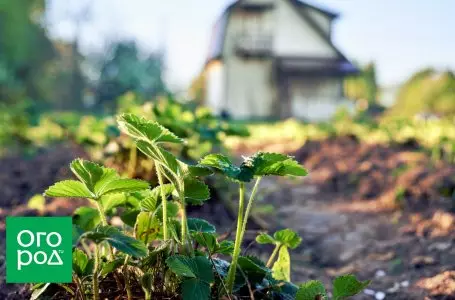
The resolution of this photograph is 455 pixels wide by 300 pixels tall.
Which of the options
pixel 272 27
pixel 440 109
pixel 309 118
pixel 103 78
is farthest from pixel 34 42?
pixel 440 109

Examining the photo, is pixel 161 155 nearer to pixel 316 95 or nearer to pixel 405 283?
pixel 405 283

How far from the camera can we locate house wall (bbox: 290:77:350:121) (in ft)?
70.7

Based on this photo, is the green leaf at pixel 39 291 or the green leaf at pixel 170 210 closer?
the green leaf at pixel 39 291

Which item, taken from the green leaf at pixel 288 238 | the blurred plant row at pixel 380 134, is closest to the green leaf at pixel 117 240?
the green leaf at pixel 288 238

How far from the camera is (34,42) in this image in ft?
79.9

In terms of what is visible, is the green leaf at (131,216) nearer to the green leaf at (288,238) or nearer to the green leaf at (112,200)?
the green leaf at (112,200)

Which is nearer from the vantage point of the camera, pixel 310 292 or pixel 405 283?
pixel 310 292

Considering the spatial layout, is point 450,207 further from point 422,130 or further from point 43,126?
point 43,126

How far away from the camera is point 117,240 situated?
121 cm

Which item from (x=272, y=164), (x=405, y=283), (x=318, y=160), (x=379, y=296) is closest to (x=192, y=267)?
(x=272, y=164)

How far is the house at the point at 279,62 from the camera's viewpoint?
69.1 feet

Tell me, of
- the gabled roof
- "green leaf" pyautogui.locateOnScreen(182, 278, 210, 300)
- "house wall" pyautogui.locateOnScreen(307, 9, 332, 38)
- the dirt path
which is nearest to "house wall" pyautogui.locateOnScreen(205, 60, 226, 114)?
the gabled roof

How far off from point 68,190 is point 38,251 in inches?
6.0

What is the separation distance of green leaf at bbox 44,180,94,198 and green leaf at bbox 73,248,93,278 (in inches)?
5.5
